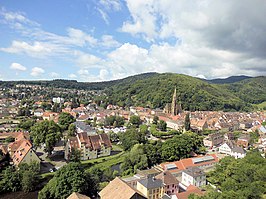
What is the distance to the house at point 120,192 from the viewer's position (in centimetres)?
2312

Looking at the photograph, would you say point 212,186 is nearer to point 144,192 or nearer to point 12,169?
point 144,192

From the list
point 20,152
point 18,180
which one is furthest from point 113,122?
point 18,180

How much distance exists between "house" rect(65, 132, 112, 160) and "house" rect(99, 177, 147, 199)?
18.9m

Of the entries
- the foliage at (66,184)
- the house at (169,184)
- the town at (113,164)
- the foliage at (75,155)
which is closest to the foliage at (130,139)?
the town at (113,164)

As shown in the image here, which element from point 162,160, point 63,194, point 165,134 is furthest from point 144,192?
point 165,134

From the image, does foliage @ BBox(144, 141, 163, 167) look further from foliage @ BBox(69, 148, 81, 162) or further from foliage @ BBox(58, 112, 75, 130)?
foliage @ BBox(58, 112, 75, 130)

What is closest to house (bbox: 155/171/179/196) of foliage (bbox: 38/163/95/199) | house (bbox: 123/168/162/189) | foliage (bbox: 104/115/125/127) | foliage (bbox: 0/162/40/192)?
house (bbox: 123/168/162/189)

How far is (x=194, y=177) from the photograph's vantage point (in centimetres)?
3322

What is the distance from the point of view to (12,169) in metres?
31.3

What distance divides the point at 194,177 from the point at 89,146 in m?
22.0

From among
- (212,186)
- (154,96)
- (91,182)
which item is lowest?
(212,186)

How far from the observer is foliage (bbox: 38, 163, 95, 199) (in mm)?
26219

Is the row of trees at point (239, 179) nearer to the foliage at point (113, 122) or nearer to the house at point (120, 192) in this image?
the house at point (120, 192)

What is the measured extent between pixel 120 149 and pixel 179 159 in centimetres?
1456
